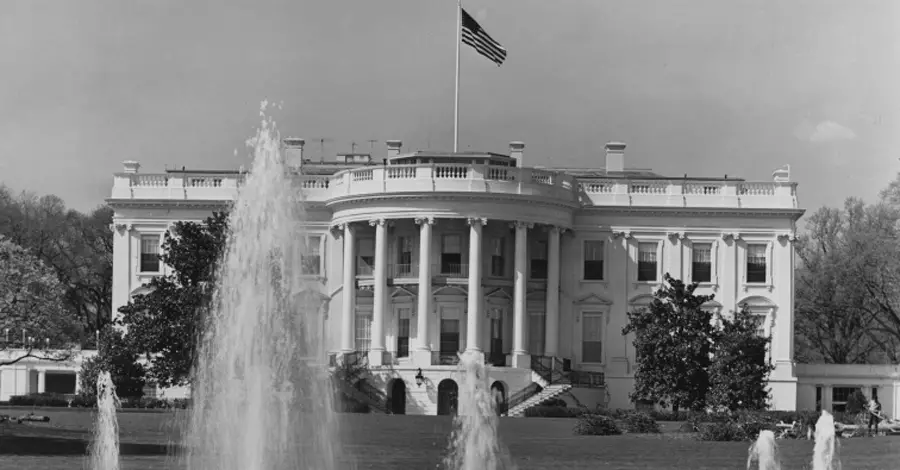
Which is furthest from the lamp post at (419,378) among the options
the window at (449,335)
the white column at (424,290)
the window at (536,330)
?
the window at (536,330)

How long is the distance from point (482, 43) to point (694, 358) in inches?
719

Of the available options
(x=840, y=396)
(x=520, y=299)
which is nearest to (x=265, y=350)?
(x=520, y=299)

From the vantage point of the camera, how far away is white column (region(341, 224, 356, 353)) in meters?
74.6

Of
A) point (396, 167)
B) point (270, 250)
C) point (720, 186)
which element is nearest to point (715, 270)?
point (720, 186)

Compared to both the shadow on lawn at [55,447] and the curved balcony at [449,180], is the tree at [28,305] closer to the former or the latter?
the shadow on lawn at [55,447]

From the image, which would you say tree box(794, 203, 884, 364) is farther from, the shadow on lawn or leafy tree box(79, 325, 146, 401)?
the shadow on lawn

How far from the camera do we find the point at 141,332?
212ft

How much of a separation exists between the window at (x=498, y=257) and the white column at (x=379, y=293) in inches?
193

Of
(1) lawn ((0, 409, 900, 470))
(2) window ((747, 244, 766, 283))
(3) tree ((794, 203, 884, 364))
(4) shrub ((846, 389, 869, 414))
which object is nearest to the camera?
(1) lawn ((0, 409, 900, 470))

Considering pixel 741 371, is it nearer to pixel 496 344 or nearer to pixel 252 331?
pixel 496 344

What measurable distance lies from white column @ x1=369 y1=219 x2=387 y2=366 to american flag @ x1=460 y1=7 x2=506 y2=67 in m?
8.41

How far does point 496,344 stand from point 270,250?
137ft

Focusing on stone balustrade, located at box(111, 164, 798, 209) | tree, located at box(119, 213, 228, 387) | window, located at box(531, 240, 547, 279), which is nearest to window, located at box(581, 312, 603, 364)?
window, located at box(531, 240, 547, 279)

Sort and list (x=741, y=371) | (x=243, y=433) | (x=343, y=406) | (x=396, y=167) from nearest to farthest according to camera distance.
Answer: (x=243, y=433), (x=741, y=371), (x=343, y=406), (x=396, y=167)
